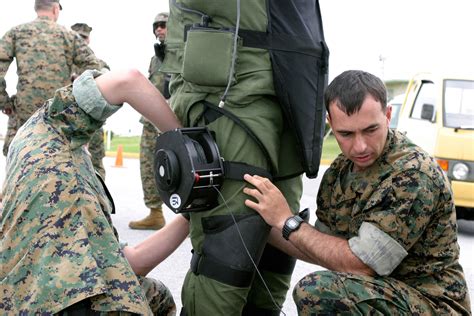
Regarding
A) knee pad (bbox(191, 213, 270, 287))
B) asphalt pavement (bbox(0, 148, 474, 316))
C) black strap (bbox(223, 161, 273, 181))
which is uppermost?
black strap (bbox(223, 161, 273, 181))

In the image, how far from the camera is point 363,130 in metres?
2.26

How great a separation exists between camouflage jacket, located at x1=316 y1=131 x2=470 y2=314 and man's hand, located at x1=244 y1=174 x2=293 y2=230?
0.87 ft

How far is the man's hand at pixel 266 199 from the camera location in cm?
221

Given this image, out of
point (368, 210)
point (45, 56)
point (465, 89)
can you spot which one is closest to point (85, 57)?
point (45, 56)

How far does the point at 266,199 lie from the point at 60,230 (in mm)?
664

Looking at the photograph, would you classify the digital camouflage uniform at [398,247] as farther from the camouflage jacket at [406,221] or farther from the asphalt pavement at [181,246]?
the asphalt pavement at [181,246]

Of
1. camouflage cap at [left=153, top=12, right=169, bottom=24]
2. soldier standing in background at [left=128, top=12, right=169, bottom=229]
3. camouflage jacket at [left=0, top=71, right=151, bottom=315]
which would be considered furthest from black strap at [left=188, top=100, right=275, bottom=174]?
camouflage cap at [left=153, top=12, right=169, bottom=24]

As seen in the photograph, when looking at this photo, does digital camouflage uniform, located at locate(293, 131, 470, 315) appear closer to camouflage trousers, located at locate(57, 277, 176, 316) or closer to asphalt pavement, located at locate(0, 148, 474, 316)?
camouflage trousers, located at locate(57, 277, 176, 316)

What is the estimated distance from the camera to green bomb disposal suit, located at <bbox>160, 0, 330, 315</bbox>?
2.20 metres

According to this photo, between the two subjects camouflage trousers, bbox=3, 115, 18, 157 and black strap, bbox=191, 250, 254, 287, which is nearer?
black strap, bbox=191, 250, 254, 287

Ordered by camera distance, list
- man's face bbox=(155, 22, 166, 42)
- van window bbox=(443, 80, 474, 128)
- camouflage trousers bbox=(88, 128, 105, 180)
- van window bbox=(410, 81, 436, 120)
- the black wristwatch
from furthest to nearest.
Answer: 1. van window bbox=(410, 81, 436, 120)
2. van window bbox=(443, 80, 474, 128)
3. camouflage trousers bbox=(88, 128, 105, 180)
4. man's face bbox=(155, 22, 166, 42)
5. the black wristwatch

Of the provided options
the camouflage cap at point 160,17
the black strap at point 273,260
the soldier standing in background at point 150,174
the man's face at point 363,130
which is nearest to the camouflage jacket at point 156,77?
the soldier standing in background at point 150,174

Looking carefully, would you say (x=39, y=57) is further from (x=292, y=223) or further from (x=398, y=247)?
(x=398, y=247)

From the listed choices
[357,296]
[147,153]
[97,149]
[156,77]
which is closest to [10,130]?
[97,149]
